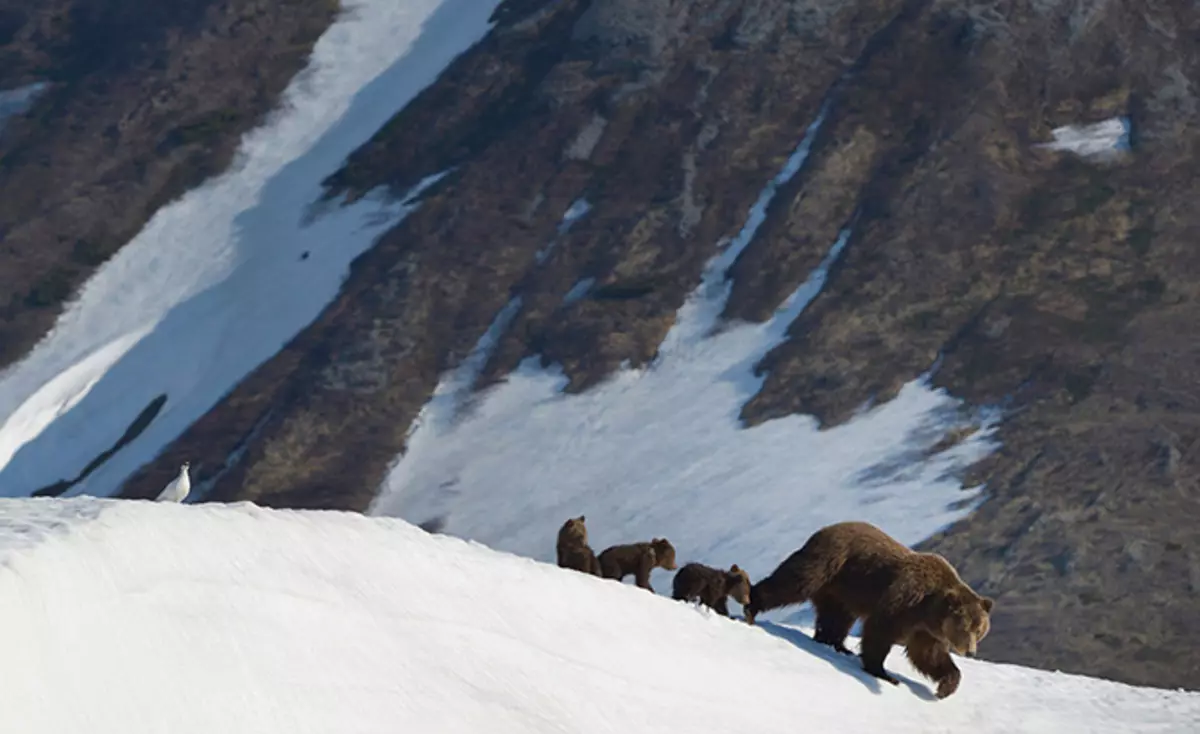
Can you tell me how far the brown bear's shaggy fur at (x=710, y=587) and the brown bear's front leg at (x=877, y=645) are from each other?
3.73ft

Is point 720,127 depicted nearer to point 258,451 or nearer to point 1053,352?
point 1053,352

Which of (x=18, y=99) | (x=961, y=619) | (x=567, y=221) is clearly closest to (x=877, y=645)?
(x=961, y=619)

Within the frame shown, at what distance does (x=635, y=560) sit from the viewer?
15.8 metres

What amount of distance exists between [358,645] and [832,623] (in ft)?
19.0

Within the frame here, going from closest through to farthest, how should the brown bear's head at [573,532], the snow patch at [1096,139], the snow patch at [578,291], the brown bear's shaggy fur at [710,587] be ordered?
1. the brown bear's shaggy fur at [710,587]
2. the brown bear's head at [573,532]
3. the snow patch at [1096,139]
4. the snow patch at [578,291]

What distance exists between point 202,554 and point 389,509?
1393 inches

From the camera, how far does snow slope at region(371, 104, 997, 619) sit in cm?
4038

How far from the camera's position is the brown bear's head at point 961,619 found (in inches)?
537

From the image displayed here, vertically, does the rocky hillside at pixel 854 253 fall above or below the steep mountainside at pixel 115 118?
below

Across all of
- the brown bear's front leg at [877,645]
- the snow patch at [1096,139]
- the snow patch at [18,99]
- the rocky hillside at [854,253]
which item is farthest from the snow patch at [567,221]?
the brown bear's front leg at [877,645]

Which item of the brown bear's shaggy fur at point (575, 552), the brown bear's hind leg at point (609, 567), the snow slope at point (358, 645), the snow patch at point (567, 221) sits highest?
the snow slope at point (358, 645)

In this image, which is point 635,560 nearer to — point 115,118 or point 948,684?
point 948,684

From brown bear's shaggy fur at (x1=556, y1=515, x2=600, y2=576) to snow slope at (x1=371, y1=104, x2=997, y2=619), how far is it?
22665 millimetres

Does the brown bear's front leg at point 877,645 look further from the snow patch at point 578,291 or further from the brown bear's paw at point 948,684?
the snow patch at point 578,291
